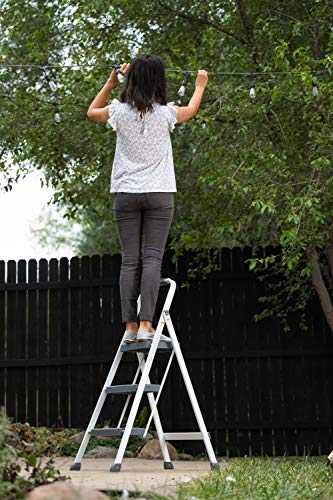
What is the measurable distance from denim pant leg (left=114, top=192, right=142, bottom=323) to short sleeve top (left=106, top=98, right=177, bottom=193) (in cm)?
10

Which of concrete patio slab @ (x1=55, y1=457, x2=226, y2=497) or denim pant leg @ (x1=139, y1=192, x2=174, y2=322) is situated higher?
denim pant leg @ (x1=139, y1=192, x2=174, y2=322)

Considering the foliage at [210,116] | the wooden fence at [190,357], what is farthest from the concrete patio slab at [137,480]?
the wooden fence at [190,357]

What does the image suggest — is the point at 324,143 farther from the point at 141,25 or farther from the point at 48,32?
the point at 48,32

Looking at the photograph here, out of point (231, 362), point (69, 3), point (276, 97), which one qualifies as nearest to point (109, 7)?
point (69, 3)

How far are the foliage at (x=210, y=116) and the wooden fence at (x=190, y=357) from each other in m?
0.32

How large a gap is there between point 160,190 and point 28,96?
3.59 m

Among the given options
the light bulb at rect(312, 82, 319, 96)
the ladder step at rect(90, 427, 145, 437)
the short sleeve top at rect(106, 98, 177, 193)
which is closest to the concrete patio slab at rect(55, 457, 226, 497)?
the ladder step at rect(90, 427, 145, 437)

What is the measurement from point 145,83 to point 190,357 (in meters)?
3.52

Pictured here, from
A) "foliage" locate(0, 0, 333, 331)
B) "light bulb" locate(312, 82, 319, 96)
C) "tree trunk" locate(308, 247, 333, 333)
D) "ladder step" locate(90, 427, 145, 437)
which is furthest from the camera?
"tree trunk" locate(308, 247, 333, 333)

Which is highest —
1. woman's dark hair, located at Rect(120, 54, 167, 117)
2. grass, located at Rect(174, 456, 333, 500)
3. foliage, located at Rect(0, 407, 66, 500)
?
woman's dark hair, located at Rect(120, 54, 167, 117)

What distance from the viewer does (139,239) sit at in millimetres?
3949

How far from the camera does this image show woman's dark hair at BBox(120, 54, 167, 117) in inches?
156

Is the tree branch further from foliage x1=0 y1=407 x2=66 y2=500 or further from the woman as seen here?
foliage x1=0 y1=407 x2=66 y2=500

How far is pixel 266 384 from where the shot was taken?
22.8ft
